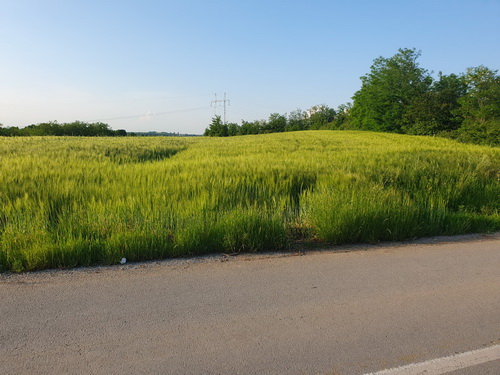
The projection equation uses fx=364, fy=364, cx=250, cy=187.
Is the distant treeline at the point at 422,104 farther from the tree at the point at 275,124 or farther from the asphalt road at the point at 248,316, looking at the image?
the asphalt road at the point at 248,316

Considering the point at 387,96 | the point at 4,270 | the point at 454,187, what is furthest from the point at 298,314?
the point at 387,96

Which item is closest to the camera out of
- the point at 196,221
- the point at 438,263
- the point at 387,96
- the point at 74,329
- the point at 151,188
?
the point at 74,329

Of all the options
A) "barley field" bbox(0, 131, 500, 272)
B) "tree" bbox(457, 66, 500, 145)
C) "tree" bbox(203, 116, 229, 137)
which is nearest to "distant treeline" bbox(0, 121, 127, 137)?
"tree" bbox(203, 116, 229, 137)

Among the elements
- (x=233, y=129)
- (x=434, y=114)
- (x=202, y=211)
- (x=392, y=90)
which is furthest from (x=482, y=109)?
(x=233, y=129)

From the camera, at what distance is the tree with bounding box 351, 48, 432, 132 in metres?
70.9

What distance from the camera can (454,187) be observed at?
8.68m

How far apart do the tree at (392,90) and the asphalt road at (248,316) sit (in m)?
70.7

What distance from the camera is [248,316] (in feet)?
10.8

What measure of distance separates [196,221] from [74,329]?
2482 mm

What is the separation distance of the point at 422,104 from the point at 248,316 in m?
65.8

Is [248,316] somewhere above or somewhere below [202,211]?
below

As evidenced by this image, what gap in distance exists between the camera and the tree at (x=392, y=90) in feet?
233

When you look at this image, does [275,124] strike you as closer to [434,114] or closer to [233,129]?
[233,129]

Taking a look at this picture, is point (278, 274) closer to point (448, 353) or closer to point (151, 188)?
point (448, 353)
